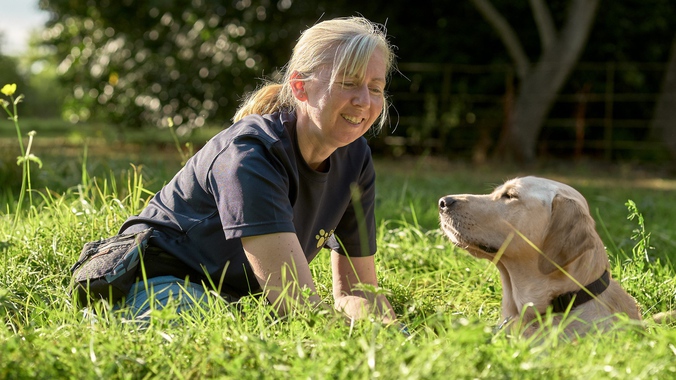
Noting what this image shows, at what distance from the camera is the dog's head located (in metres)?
3.07

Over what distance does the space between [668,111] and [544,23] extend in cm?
268

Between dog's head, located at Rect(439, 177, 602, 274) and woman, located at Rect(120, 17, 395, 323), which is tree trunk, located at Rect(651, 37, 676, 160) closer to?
dog's head, located at Rect(439, 177, 602, 274)

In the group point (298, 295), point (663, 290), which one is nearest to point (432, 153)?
point (663, 290)

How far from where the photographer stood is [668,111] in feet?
41.7

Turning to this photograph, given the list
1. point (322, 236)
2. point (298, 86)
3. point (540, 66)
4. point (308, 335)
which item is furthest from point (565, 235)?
point (540, 66)

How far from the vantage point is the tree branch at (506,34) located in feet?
38.9

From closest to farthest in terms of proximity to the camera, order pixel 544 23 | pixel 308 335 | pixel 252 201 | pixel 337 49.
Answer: pixel 308 335 < pixel 252 201 < pixel 337 49 < pixel 544 23

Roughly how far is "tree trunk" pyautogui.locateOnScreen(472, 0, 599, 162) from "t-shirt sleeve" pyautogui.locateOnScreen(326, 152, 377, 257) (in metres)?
8.81

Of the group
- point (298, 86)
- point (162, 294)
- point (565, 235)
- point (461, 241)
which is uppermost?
point (298, 86)

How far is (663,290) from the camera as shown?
3701 mm

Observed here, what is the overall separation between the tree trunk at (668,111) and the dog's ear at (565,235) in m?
10.4

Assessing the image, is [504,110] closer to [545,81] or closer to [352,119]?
[545,81]

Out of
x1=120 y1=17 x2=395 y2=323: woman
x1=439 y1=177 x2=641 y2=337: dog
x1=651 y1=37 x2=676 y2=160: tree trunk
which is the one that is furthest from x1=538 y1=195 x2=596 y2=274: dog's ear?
x1=651 y1=37 x2=676 y2=160: tree trunk

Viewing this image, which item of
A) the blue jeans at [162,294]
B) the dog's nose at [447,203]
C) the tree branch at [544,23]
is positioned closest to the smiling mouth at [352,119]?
the dog's nose at [447,203]
